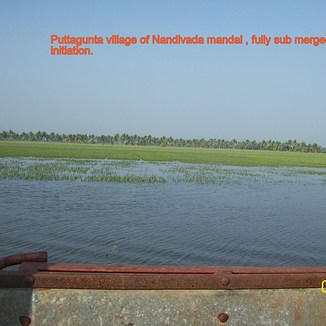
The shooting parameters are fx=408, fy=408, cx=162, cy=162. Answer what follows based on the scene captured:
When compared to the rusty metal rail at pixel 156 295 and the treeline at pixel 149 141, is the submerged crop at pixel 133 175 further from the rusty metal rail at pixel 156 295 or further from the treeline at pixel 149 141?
the treeline at pixel 149 141

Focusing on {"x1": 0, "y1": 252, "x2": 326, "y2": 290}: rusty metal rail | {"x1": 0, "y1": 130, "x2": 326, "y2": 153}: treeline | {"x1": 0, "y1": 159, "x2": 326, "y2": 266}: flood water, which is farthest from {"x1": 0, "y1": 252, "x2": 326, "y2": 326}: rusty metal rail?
{"x1": 0, "y1": 130, "x2": 326, "y2": 153}: treeline

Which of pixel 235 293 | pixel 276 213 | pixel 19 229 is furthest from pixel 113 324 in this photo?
pixel 276 213

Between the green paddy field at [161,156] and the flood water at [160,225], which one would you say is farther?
the green paddy field at [161,156]

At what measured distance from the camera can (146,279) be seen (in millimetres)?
1963

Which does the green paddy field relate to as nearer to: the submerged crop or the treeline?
the submerged crop

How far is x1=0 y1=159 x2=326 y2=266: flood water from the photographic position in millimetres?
7551

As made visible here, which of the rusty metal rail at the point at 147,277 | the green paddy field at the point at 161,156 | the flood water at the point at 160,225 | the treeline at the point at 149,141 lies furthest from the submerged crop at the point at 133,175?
the treeline at the point at 149,141

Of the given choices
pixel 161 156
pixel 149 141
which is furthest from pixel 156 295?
pixel 149 141

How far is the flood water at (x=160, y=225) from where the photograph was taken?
7551 millimetres

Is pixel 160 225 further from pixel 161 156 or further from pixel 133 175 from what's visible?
pixel 161 156

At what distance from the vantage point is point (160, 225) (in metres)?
10.1

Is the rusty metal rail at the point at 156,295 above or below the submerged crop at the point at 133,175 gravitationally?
above

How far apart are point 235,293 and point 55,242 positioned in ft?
21.3

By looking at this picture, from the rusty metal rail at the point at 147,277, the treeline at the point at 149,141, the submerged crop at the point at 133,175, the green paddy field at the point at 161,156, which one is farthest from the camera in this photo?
the treeline at the point at 149,141
